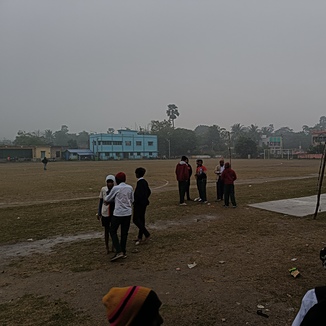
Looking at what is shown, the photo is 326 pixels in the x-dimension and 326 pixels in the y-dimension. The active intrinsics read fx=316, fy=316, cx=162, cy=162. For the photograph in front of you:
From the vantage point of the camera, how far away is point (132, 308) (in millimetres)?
1641

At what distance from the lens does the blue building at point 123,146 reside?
89.5 metres

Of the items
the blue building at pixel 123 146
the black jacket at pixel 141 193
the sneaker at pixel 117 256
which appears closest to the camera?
the sneaker at pixel 117 256

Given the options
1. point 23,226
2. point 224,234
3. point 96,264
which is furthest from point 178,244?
point 23,226

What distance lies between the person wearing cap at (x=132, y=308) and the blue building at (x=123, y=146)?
87903 millimetres

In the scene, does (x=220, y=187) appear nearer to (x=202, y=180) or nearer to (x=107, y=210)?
(x=202, y=180)

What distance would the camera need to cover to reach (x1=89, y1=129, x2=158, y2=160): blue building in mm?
89500

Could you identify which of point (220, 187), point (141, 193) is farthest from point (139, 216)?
point (220, 187)

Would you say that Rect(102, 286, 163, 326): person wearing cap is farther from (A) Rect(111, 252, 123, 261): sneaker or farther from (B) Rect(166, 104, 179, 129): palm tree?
(B) Rect(166, 104, 179, 129): palm tree

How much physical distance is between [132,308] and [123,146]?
9156 cm

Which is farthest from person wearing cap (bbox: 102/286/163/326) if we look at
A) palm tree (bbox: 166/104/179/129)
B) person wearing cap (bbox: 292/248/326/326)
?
palm tree (bbox: 166/104/179/129)

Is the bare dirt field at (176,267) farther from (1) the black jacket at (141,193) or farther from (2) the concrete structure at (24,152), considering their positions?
(2) the concrete structure at (24,152)

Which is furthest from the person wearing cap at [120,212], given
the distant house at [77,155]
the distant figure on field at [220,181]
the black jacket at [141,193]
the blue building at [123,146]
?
the distant house at [77,155]

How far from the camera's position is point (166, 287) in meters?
4.79

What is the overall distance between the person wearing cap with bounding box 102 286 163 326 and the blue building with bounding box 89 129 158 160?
87903 mm
